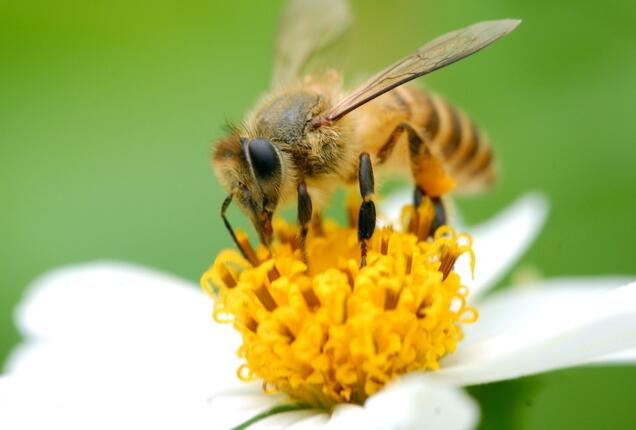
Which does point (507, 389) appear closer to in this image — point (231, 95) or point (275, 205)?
point (275, 205)

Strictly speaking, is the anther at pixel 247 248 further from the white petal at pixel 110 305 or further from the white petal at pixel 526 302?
the white petal at pixel 526 302

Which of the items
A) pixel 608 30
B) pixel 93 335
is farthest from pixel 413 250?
pixel 608 30

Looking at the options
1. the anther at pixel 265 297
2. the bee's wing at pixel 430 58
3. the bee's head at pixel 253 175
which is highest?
the bee's wing at pixel 430 58

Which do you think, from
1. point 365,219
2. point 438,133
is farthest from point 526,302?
point 365,219

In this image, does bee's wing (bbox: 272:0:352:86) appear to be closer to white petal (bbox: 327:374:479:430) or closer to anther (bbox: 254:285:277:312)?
anther (bbox: 254:285:277:312)

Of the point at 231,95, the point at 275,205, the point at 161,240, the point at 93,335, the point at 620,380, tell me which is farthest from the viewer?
the point at 231,95

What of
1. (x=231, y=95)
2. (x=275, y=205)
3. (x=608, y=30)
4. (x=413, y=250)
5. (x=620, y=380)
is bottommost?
(x=620, y=380)

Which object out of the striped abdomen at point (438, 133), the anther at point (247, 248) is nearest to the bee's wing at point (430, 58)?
the striped abdomen at point (438, 133)
